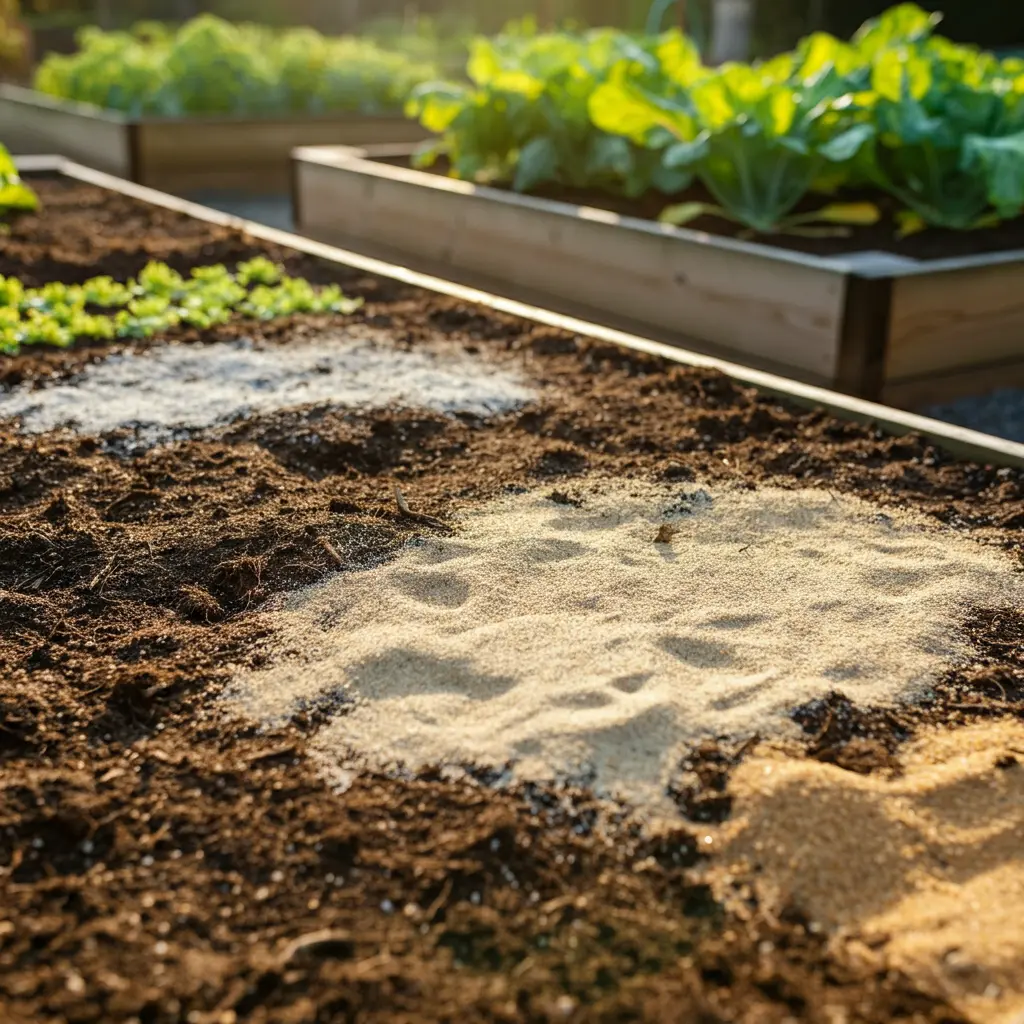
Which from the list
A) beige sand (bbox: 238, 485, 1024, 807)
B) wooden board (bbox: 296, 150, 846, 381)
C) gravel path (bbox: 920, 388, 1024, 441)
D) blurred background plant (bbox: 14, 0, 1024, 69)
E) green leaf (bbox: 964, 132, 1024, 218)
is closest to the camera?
beige sand (bbox: 238, 485, 1024, 807)

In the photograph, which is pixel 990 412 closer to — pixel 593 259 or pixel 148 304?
pixel 593 259

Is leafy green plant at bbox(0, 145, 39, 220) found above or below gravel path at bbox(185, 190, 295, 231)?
above

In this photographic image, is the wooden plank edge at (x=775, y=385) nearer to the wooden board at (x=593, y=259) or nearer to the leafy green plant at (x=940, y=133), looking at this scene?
the wooden board at (x=593, y=259)

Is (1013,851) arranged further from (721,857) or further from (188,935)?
(188,935)

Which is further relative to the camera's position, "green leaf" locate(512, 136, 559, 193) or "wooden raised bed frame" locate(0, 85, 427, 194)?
"wooden raised bed frame" locate(0, 85, 427, 194)

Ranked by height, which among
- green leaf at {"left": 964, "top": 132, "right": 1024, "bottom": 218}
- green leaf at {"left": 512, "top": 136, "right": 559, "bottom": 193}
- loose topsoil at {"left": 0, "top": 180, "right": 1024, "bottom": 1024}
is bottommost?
loose topsoil at {"left": 0, "top": 180, "right": 1024, "bottom": 1024}

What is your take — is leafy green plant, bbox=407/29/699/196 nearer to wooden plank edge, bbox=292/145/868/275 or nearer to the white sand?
wooden plank edge, bbox=292/145/868/275

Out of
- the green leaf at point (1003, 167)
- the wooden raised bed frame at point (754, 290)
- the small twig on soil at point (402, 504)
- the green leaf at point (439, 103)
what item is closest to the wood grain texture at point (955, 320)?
the wooden raised bed frame at point (754, 290)

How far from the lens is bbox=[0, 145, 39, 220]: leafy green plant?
5.53 meters

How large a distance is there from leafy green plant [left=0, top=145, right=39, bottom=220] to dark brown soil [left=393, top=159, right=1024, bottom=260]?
242 cm

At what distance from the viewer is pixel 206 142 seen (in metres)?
8.33

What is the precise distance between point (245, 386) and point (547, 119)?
290 centimetres

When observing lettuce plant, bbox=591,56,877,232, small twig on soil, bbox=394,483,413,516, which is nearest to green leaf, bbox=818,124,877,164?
lettuce plant, bbox=591,56,877,232

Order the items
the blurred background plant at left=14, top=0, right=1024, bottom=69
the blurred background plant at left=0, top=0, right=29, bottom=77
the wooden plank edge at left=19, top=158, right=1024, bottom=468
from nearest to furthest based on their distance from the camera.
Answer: the wooden plank edge at left=19, top=158, right=1024, bottom=468 < the blurred background plant at left=14, top=0, right=1024, bottom=69 < the blurred background plant at left=0, top=0, right=29, bottom=77
